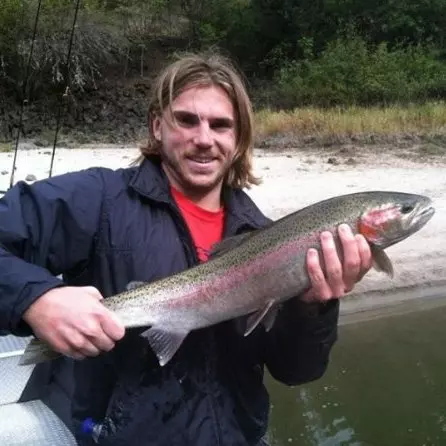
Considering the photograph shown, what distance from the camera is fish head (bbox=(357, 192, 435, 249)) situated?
260cm

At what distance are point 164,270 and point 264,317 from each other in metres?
0.41

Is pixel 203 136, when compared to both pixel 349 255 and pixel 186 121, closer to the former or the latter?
pixel 186 121

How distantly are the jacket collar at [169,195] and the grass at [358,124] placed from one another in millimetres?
14681

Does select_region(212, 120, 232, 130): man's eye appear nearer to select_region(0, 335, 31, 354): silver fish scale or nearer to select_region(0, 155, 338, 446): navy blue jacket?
select_region(0, 155, 338, 446): navy blue jacket

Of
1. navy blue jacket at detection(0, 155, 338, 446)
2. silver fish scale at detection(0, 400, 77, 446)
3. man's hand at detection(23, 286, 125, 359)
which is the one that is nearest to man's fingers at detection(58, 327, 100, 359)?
man's hand at detection(23, 286, 125, 359)

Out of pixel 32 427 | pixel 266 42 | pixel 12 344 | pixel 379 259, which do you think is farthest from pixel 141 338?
pixel 266 42

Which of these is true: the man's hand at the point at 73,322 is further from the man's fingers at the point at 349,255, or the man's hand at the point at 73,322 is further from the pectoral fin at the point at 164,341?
the man's fingers at the point at 349,255

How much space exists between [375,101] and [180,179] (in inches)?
1019

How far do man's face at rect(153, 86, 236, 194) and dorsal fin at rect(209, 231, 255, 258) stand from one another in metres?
0.28

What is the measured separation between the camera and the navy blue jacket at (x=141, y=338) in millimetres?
2398

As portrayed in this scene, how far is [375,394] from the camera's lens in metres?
5.95

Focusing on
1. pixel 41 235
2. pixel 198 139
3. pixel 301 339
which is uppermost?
pixel 198 139

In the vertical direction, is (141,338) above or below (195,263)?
below

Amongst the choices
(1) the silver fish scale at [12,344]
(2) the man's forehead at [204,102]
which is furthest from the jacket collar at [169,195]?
(1) the silver fish scale at [12,344]
